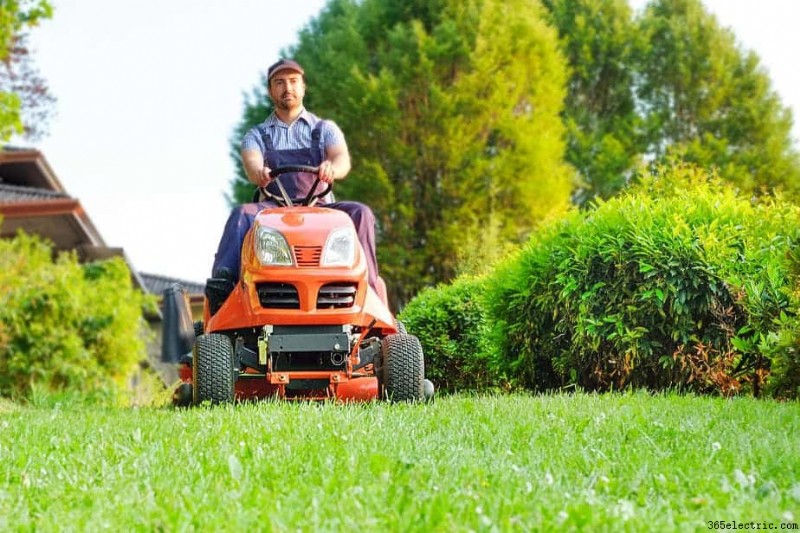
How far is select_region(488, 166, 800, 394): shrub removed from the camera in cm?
808

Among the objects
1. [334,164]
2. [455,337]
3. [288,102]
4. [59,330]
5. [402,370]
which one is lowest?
[59,330]

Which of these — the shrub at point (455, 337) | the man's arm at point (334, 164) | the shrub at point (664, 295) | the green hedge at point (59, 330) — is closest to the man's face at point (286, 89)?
the man's arm at point (334, 164)

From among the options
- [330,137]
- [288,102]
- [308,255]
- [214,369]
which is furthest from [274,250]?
[288,102]

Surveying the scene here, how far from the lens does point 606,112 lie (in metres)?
31.8

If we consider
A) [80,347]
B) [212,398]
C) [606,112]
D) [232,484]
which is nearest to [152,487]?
[232,484]

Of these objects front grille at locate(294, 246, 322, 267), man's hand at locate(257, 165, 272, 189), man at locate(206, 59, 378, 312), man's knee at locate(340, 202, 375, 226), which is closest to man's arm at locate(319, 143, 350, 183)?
man at locate(206, 59, 378, 312)

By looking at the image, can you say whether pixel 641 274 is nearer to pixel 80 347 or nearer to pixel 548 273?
pixel 548 273

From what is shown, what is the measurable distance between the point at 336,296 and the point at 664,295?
2722 millimetres

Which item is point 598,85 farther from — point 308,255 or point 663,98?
point 308,255

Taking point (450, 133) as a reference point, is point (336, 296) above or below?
below

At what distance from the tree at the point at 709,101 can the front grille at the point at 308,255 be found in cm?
2330

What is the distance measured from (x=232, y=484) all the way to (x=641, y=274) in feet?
17.5

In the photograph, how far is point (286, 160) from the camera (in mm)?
7500

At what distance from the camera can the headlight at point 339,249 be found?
6652 millimetres
